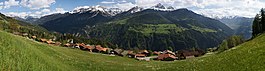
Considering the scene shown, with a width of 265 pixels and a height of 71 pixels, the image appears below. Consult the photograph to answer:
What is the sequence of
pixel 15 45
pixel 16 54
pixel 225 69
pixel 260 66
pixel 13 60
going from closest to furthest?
pixel 13 60, pixel 16 54, pixel 15 45, pixel 260 66, pixel 225 69

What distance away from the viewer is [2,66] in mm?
21625

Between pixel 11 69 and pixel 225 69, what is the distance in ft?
65.8

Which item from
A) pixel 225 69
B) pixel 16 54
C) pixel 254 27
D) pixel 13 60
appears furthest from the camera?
pixel 254 27

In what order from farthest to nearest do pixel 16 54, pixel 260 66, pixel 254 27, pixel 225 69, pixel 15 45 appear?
pixel 254 27 → pixel 225 69 → pixel 260 66 → pixel 15 45 → pixel 16 54

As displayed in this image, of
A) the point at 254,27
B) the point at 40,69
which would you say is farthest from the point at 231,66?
the point at 254,27

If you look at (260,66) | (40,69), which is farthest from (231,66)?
(40,69)

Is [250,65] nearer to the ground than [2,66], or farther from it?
nearer to the ground

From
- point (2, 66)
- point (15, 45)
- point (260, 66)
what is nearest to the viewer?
point (2, 66)

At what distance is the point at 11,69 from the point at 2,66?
820 mm

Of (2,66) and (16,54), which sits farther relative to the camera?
(16,54)

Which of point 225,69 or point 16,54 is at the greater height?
point 16,54

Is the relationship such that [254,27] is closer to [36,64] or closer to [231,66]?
[231,66]

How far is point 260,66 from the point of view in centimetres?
2973

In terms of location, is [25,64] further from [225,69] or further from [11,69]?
[225,69]
